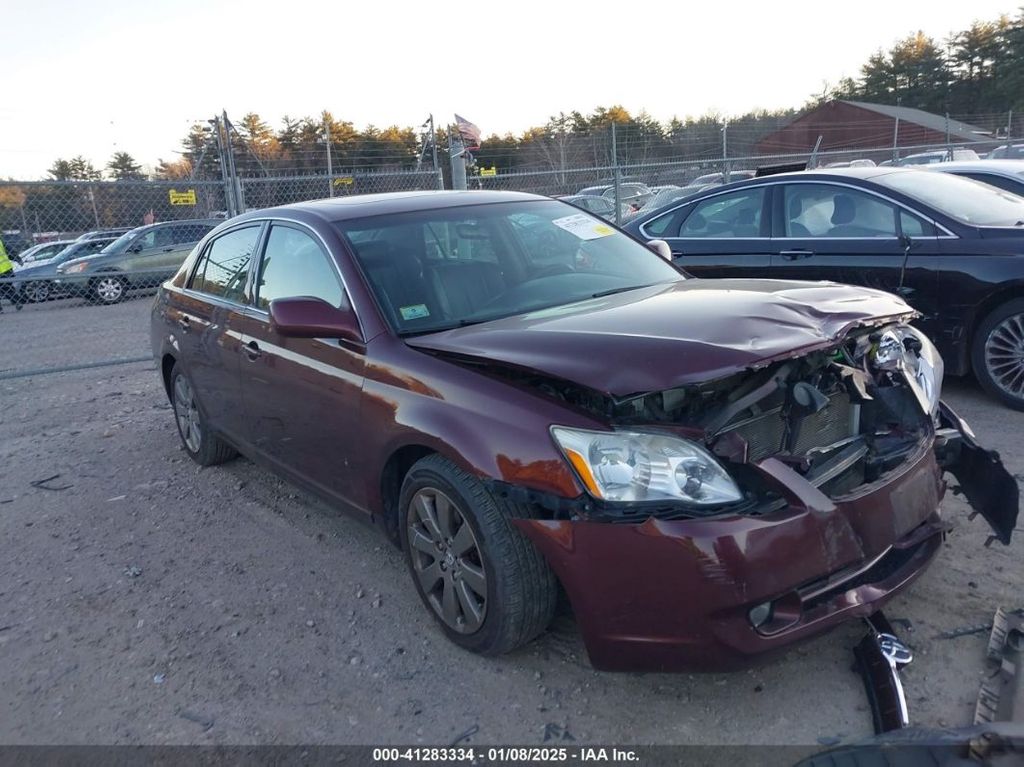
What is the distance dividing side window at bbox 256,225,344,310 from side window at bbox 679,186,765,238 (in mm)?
3877

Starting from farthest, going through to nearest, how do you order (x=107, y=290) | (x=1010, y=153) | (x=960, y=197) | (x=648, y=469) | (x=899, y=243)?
(x=1010, y=153) < (x=107, y=290) < (x=960, y=197) < (x=899, y=243) < (x=648, y=469)

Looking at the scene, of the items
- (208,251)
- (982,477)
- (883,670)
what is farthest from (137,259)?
(883,670)

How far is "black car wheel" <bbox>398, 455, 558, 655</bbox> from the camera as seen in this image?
2.83m

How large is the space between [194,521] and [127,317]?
11213mm

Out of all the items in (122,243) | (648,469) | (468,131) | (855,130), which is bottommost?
(648,469)

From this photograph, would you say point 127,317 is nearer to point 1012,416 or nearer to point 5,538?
point 5,538

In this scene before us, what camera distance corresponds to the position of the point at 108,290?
56.5 feet

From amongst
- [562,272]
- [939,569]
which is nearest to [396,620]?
[562,272]

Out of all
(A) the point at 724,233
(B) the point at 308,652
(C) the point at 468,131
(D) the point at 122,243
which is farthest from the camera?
(D) the point at 122,243

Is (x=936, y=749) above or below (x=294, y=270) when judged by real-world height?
below

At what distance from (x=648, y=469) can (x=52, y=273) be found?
17673mm

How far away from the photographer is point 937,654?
2.90 metres

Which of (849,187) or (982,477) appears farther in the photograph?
(849,187)

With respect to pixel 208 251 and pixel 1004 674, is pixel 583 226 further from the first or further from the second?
pixel 1004 674
